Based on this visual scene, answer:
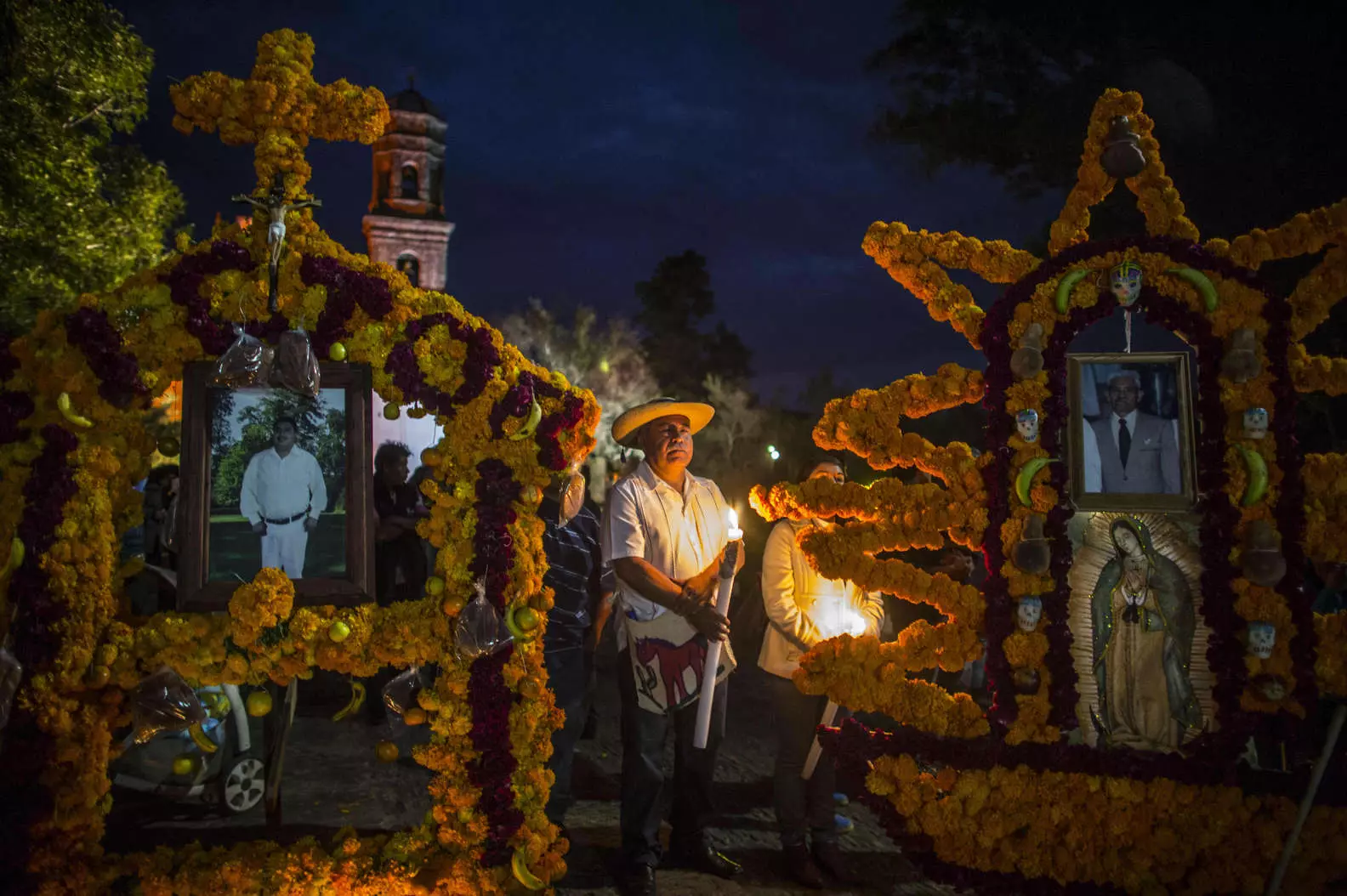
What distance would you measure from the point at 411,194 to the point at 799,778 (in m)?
27.4

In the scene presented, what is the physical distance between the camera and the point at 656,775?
4164mm

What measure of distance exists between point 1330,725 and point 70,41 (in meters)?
13.2

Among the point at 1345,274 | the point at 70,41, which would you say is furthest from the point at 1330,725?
the point at 70,41

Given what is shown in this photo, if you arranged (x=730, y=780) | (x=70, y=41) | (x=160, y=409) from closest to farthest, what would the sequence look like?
(x=730, y=780)
(x=70, y=41)
(x=160, y=409)

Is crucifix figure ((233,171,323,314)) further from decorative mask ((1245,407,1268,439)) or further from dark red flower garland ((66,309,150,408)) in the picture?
decorative mask ((1245,407,1268,439))

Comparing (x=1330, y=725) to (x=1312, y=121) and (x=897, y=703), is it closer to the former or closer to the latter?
(x=897, y=703)

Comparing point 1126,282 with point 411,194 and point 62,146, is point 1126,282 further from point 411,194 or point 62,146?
point 411,194

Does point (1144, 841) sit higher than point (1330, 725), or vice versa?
point (1330, 725)

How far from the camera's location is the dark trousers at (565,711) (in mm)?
4762

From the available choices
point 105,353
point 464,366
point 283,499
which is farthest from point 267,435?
point 464,366

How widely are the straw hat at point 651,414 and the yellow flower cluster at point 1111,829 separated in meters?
1.95

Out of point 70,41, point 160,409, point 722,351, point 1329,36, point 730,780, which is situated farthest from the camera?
point 722,351

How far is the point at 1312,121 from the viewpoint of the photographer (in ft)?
28.5

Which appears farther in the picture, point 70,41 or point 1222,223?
point 70,41
